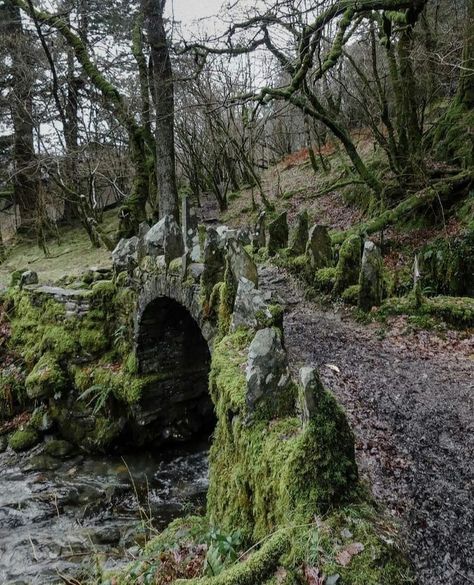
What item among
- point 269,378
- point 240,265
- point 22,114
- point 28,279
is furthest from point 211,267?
point 22,114

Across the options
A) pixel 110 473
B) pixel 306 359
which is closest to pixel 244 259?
pixel 306 359

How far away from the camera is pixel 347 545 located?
6.98 ft

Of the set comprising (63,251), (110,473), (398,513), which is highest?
(63,251)

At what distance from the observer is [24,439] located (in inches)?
358

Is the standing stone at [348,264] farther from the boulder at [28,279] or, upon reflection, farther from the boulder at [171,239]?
the boulder at [28,279]

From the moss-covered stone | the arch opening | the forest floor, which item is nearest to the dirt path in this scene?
the forest floor

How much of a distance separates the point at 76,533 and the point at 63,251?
12077 millimetres

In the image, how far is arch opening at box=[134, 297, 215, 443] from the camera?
914 cm

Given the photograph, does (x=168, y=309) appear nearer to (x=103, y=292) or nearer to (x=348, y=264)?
(x=103, y=292)

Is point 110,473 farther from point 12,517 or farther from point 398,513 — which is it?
point 398,513

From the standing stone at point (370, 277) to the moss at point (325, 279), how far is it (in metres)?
0.69

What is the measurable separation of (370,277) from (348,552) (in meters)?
4.32

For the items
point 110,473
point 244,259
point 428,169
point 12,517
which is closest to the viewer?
point 244,259

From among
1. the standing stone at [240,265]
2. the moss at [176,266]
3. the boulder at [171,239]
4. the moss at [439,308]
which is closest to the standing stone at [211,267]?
the standing stone at [240,265]
